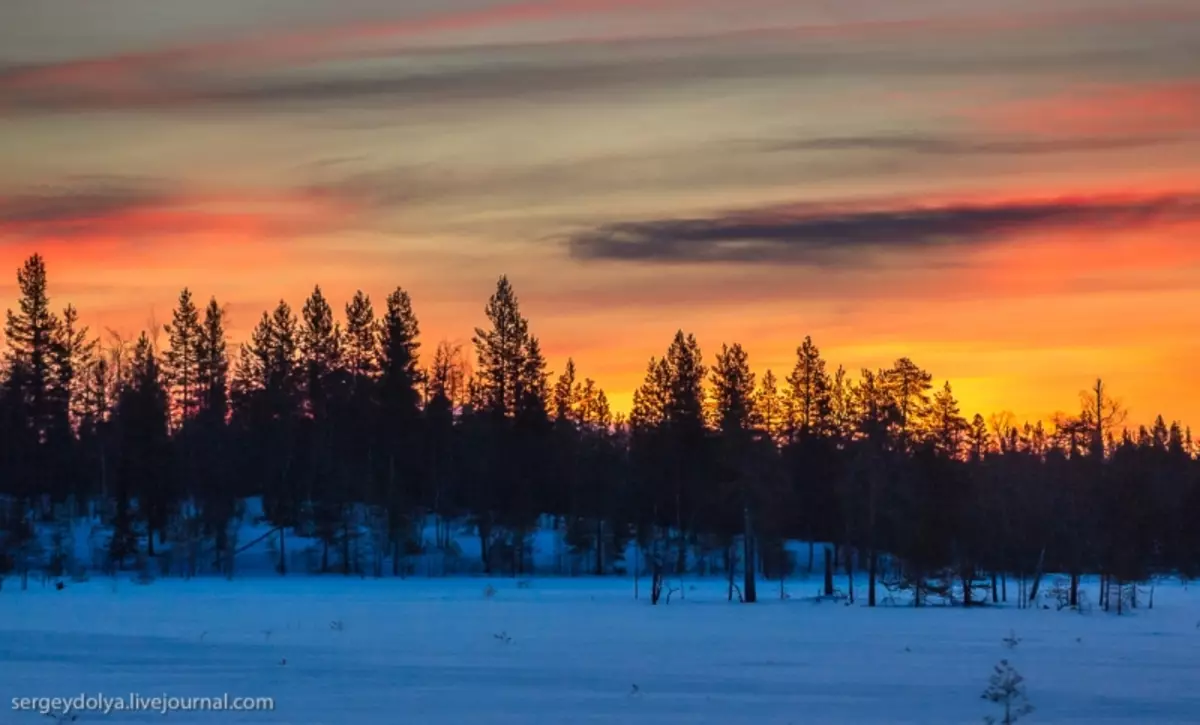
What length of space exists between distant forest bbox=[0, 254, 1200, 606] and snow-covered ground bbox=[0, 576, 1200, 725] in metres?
27.7

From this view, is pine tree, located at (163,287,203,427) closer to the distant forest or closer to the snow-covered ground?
the distant forest

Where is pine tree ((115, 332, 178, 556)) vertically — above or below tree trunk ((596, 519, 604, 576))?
above

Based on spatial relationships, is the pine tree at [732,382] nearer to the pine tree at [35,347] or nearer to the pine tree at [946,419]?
Answer: the pine tree at [946,419]

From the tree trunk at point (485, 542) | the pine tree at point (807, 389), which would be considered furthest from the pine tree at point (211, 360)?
the pine tree at point (807, 389)

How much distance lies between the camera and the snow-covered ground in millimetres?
22641

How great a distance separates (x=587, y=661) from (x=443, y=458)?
65.8 meters

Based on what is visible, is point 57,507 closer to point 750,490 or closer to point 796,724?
point 750,490

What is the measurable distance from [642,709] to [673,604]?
3519 centimetres

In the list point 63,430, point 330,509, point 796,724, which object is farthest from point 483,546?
point 796,724

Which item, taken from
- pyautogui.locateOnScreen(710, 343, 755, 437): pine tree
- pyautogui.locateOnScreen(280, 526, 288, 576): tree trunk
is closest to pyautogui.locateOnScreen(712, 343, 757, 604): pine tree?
pyautogui.locateOnScreen(710, 343, 755, 437): pine tree

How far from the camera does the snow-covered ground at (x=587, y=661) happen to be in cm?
2264

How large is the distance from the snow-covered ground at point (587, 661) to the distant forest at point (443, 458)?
27688mm

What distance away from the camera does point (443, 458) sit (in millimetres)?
95125

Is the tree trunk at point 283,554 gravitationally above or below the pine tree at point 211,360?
below
